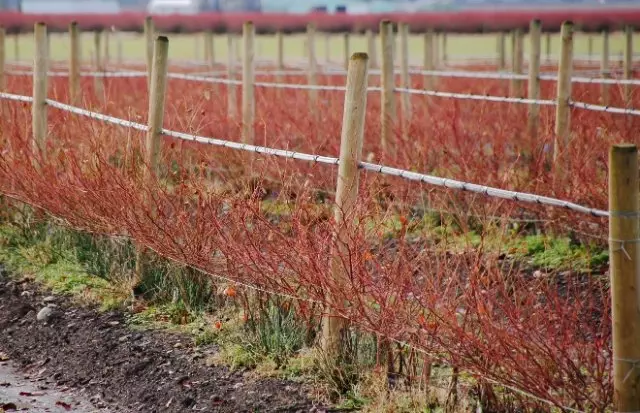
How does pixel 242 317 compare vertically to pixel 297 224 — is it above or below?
below

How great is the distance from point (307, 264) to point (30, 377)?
154cm

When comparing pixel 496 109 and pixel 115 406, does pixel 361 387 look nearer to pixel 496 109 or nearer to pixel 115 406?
pixel 115 406

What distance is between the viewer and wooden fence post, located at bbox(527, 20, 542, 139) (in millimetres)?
8367

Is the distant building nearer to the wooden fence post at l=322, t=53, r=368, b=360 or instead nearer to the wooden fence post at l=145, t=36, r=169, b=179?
the wooden fence post at l=145, t=36, r=169, b=179

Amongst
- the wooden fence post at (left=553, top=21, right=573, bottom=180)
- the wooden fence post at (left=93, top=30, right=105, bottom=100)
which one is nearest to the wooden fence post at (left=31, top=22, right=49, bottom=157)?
the wooden fence post at (left=553, top=21, right=573, bottom=180)

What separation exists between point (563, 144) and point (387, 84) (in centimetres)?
148

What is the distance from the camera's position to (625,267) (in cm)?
326

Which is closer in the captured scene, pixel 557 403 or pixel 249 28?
pixel 557 403

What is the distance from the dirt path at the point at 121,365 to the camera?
14.7 feet

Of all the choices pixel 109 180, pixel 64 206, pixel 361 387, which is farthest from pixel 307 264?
pixel 64 206

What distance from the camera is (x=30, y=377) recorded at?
511 centimetres

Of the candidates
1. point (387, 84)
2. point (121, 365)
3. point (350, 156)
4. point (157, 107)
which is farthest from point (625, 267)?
point (387, 84)

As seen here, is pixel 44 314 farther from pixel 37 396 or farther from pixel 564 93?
pixel 564 93

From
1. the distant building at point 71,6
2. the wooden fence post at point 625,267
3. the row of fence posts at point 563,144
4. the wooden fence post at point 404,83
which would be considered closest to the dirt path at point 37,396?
the row of fence posts at point 563,144
